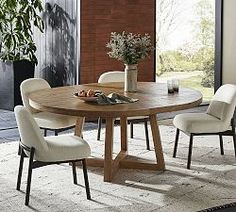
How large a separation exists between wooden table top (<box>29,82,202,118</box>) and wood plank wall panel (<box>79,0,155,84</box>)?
58.0 inches

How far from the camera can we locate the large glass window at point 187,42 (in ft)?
23.0

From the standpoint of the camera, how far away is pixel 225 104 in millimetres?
4637

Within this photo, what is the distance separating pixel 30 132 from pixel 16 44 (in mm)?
3529

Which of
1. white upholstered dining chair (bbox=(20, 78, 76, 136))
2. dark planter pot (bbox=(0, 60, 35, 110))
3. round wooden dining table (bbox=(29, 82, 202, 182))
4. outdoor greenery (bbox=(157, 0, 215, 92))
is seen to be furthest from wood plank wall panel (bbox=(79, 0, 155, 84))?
white upholstered dining chair (bbox=(20, 78, 76, 136))

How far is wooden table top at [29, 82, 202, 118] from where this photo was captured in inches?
152

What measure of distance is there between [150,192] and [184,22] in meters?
3.65

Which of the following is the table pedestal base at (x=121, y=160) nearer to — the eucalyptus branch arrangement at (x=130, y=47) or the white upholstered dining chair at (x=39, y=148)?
the white upholstered dining chair at (x=39, y=148)

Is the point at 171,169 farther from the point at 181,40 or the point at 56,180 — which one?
the point at 181,40

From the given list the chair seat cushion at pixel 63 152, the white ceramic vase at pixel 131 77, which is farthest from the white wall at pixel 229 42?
the chair seat cushion at pixel 63 152

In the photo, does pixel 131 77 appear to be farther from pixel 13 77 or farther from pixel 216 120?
pixel 13 77

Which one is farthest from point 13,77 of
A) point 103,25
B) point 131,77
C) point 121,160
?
point 121,160

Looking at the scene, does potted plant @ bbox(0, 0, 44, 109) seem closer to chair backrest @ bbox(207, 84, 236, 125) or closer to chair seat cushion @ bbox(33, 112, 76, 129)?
chair seat cushion @ bbox(33, 112, 76, 129)

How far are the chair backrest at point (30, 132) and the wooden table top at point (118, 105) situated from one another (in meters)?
0.31

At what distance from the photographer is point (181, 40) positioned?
23.4ft
